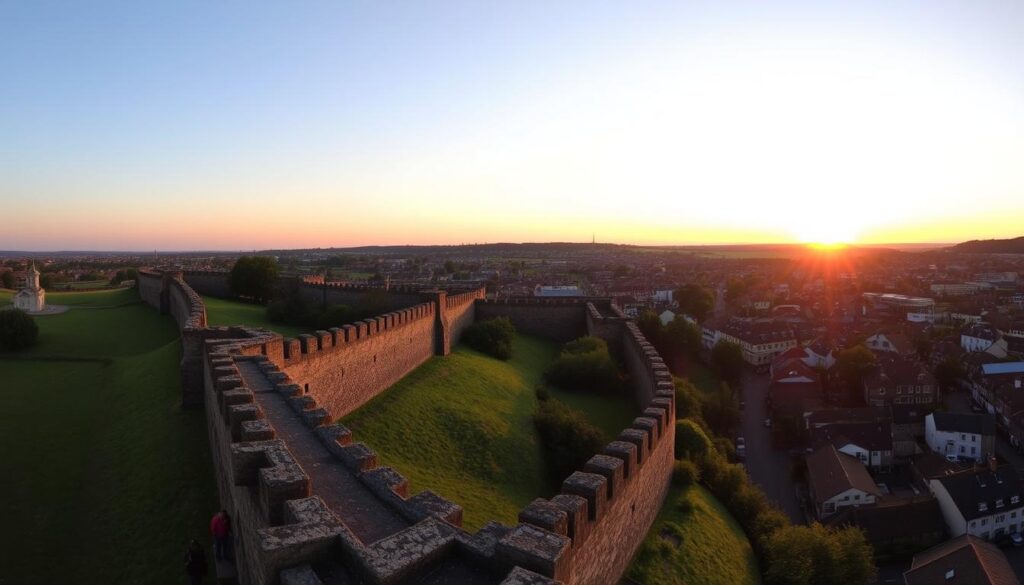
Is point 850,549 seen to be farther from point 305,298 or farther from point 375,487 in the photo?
point 305,298

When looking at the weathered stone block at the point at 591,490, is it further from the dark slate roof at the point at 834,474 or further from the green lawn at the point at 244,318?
the dark slate roof at the point at 834,474


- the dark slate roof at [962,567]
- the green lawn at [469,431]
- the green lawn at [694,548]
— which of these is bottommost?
the dark slate roof at [962,567]

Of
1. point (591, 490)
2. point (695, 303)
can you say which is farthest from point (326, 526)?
point (695, 303)

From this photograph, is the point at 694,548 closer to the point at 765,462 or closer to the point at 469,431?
the point at 469,431

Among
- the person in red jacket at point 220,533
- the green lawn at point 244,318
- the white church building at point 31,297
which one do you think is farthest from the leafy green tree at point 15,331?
the person in red jacket at point 220,533

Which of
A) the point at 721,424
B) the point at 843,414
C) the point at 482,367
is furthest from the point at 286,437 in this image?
the point at 843,414

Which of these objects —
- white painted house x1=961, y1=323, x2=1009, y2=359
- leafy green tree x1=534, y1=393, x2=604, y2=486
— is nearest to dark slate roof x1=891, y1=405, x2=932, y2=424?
white painted house x1=961, y1=323, x2=1009, y2=359

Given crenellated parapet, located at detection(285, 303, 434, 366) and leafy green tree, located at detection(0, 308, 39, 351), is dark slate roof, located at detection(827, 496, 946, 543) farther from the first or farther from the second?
leafy green tree, located at detection(0, 308, 39, 351)

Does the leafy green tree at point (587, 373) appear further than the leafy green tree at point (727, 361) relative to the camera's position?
No
